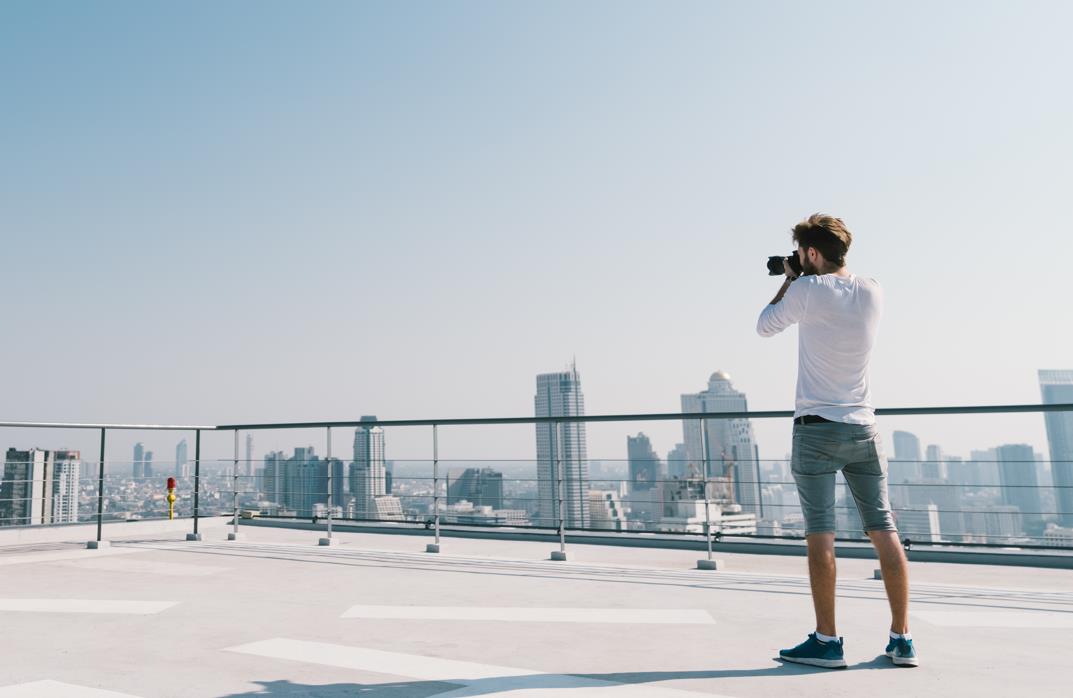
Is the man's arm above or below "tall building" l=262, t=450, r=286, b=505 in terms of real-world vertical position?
above

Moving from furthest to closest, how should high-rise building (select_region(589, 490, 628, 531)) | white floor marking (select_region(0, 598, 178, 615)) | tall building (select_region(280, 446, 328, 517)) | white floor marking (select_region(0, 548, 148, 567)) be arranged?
tall building (select_region(280, 446, 328, 517)) < high-rise building (select_region(589, 490, 628, 531)) < white floor marking (select_region(0, 548, 148, 567)) < white floor marking (select_region(0, 598, 178, 615))

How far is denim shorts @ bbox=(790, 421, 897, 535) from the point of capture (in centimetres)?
175

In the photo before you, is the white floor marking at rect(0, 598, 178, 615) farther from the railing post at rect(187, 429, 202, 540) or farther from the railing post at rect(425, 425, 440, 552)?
the railing post at rect(187, 429, 202, 540)

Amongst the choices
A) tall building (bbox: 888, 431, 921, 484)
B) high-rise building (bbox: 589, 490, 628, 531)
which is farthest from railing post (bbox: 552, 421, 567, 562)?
tall building (bbox: 888, 431, 921, 484)

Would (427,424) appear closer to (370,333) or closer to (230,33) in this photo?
(230,33)

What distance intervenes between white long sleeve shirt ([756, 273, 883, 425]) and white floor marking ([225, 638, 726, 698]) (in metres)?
0.81

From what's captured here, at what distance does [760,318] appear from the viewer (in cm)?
190

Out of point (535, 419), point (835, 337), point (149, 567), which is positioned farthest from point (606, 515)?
point (835, 337)

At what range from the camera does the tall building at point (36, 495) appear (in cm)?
481

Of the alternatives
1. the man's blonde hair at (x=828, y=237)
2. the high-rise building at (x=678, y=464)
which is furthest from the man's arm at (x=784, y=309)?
the high-rise building at (x=678, y=464)

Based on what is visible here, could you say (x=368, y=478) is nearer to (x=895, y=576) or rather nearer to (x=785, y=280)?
(x=785, y=280)

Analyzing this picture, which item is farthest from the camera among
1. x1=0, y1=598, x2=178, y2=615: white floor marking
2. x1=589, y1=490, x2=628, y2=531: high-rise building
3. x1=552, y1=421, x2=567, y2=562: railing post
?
x1=589, y1=490, x2=628, y2=531: high-rise building

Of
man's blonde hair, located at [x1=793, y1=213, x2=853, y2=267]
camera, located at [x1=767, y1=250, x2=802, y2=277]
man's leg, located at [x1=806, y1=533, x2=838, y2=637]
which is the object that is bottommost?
man's leg, located at [x1=806, y1=533, x2=838, y2=637]

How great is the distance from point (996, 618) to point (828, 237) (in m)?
1.47
